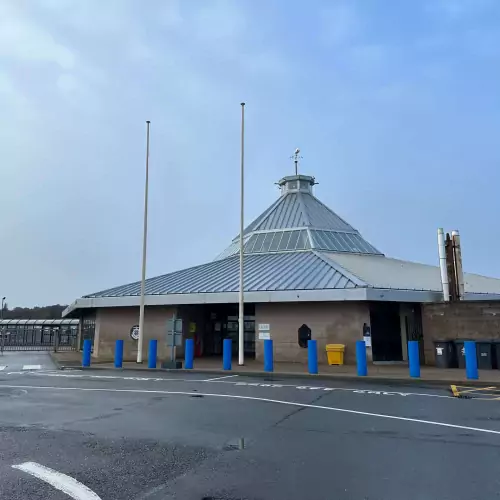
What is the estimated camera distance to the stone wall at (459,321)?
18.6 m

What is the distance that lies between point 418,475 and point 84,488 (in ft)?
11.2

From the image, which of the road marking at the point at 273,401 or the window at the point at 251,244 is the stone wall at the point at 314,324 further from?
the window at the point at 251,244

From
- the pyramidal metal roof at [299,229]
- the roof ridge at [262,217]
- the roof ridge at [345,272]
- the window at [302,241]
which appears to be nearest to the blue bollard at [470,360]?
the roof ridge at [345,272]

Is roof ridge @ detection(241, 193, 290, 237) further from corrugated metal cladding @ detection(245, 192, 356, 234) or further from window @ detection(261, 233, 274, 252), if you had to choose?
window @ detection(261, 233, 274, 252)

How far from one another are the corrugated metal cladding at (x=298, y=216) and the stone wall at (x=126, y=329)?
12943 mm

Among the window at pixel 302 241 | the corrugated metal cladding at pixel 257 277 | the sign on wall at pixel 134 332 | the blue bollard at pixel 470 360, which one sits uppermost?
the window at pixel 302 241

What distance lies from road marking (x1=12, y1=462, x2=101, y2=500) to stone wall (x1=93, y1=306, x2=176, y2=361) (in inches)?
726

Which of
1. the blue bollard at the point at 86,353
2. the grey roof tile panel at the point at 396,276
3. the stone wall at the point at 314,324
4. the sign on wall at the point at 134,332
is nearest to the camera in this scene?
the blue bollard at the point at 86,353

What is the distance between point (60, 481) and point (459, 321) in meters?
17.9

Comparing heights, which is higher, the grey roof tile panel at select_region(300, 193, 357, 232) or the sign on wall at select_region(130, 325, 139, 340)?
the grey roof tile panel at select_region(300, 193, 357, 232)

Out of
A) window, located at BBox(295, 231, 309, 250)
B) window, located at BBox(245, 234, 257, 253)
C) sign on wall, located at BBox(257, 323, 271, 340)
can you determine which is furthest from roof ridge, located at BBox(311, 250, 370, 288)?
window, located at BBox(245, 234, 257, 253)

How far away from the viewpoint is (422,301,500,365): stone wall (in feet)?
61.1

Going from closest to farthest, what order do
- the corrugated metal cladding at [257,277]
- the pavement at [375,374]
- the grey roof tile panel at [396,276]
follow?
the pavement at [375,374], the corrugated metal cladding at [257,277], the grey roof tile panel at [396,276]

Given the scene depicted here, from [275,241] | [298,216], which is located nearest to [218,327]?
[275,241]
